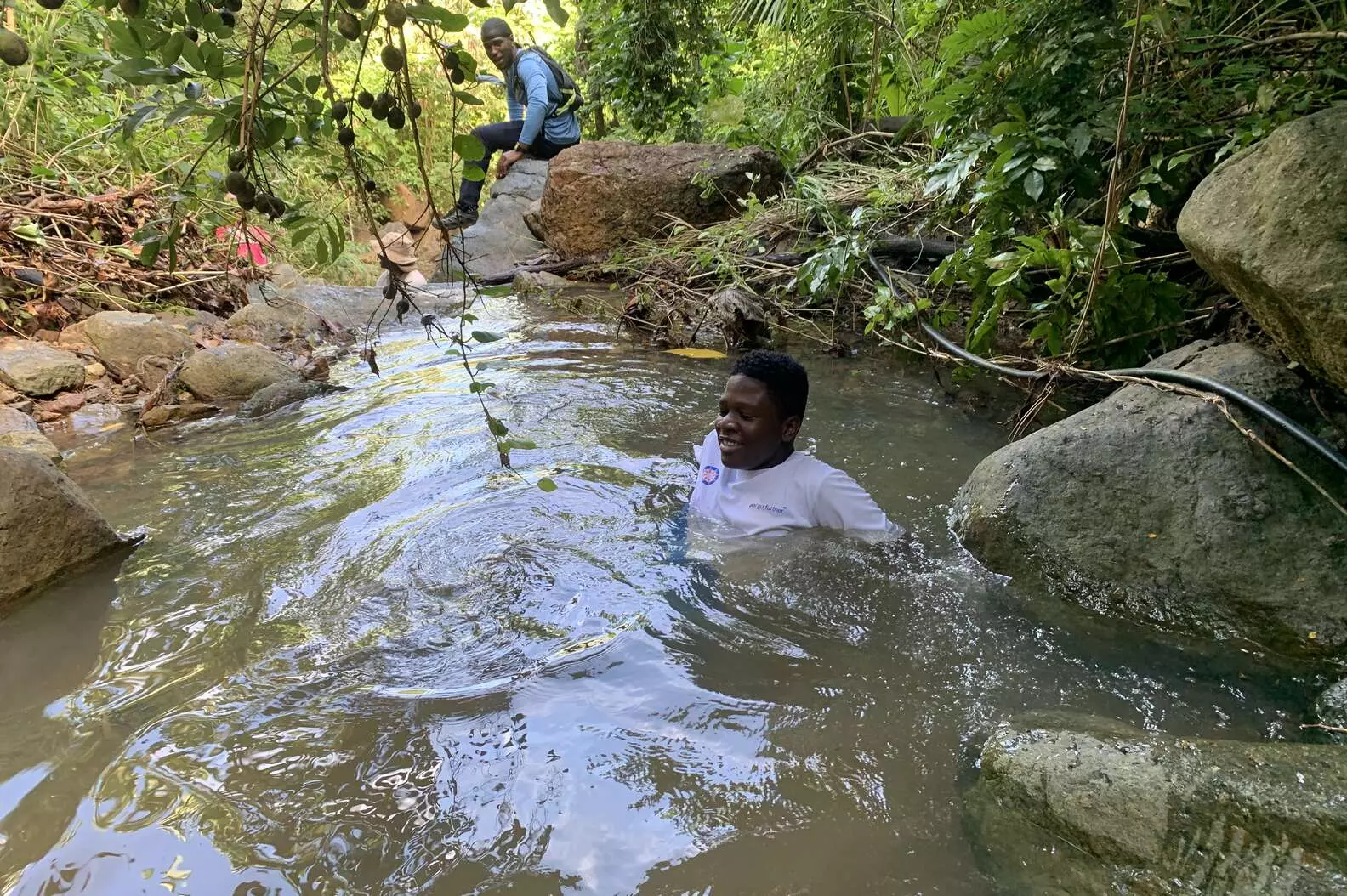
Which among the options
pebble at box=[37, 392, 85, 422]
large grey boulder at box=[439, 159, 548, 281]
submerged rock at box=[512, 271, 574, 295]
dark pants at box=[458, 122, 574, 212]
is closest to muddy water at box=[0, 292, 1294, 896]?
pebble at box=[37, 392, 85, 422]

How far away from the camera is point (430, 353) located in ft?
20.4

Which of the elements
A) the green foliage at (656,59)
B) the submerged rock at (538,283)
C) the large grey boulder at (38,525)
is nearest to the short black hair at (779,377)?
the large grey boulder at (38,525)

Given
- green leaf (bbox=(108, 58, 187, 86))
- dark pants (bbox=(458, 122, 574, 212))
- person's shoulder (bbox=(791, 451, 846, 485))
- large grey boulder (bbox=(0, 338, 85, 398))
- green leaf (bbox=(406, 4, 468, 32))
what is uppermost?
dark pants (bbox=(458, 122, 574, 212))

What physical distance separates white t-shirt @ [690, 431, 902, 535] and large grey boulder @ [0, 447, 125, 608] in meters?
2.43

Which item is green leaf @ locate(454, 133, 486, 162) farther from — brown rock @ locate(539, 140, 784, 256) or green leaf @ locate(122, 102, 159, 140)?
brown rock @ locate(539, 140, 784, 256)

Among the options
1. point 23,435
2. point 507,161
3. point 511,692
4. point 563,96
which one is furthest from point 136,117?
point 507,161

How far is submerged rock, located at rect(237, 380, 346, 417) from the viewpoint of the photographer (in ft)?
16.0

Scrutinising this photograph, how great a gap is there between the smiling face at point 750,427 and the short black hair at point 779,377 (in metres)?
0.02

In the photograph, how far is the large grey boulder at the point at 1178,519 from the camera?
2.42 metres

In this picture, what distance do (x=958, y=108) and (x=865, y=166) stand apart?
2.97 metres

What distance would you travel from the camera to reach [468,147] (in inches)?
56.0

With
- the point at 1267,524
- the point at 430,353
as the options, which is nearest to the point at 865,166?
the point at 430,353

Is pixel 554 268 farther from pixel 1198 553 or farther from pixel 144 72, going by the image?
pixel 144 72

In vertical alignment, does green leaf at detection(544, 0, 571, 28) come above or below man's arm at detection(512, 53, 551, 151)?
below
